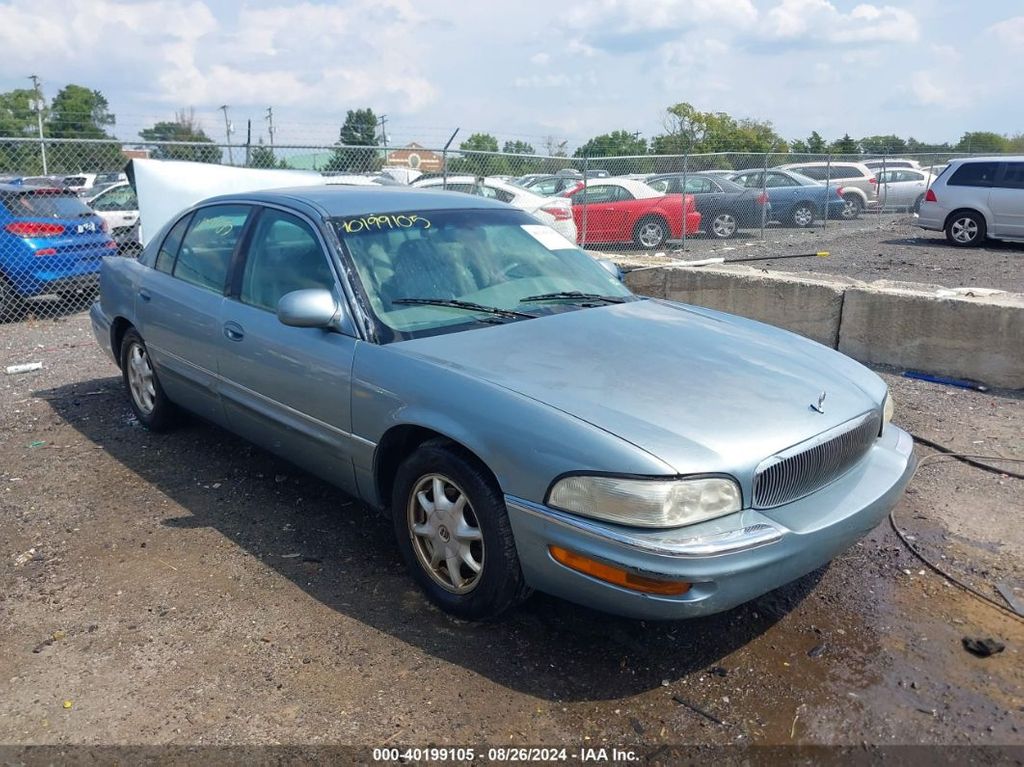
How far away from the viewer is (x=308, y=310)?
3.67 meters

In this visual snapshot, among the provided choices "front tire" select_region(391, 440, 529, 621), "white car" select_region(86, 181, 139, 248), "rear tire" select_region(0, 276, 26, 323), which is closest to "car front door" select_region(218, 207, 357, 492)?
"front tire" select_region(391, 440, 529, 621)

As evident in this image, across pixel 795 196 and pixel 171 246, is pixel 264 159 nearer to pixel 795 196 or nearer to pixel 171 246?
pixel 171 246

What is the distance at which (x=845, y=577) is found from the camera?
12.5ft

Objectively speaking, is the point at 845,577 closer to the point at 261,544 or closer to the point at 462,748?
the point at 462,748

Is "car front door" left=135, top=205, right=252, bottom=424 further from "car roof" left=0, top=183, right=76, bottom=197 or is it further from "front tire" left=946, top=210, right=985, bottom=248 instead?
"front tire" left=946, top=210, right=985, bottom=248

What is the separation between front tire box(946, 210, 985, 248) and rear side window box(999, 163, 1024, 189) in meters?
0.75

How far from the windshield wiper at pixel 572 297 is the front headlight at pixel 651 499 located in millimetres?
1442

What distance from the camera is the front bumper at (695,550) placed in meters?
2.74

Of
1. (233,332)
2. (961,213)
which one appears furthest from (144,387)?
(961,213)

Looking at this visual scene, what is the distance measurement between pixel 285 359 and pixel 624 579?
6.58 ft

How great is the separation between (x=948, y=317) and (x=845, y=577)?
3.49m

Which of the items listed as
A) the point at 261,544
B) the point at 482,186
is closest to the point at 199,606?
the point at 261,544

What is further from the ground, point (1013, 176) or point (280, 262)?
point (1013, 176)

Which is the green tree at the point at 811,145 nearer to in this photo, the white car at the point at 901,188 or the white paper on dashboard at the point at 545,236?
the white car at the point at 901,188
